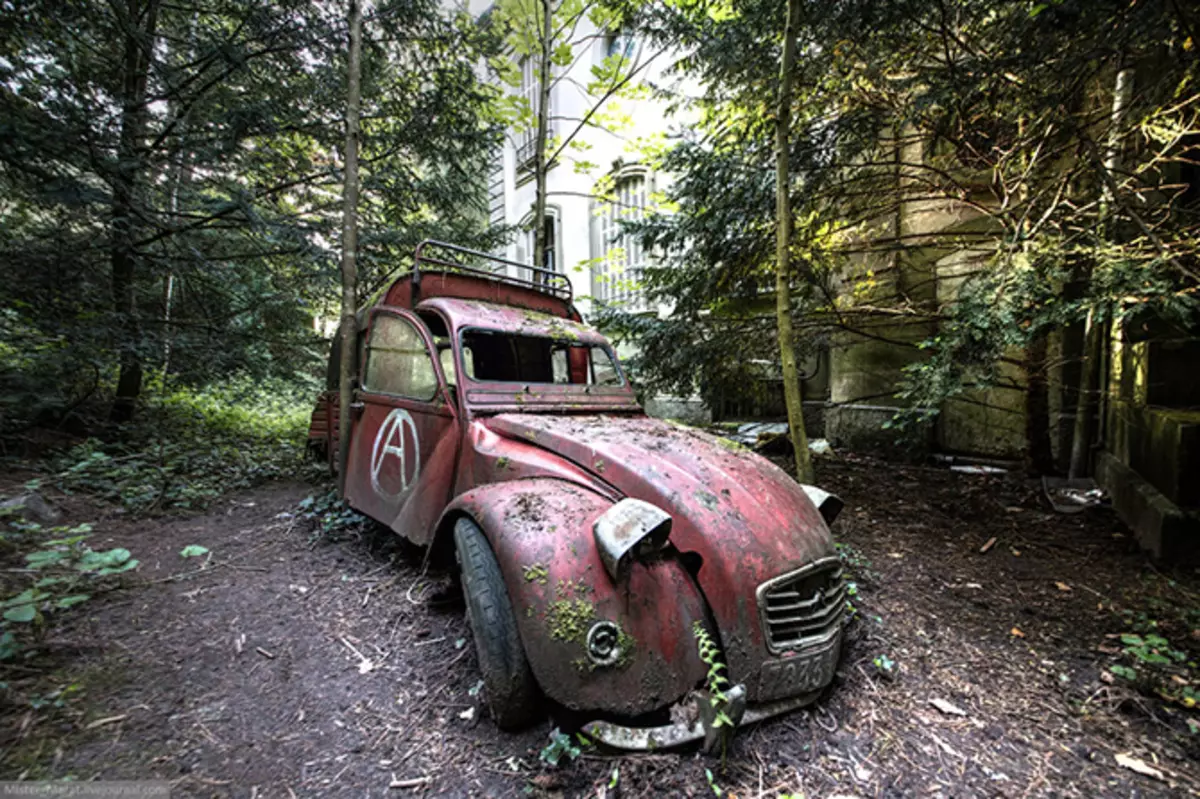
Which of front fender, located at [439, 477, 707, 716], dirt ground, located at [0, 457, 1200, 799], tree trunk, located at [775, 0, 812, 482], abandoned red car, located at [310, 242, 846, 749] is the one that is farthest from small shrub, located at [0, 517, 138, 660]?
tree trunk, located at [775, 0, 812, 482]

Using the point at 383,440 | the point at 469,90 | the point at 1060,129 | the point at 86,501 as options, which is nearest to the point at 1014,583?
the point at 1060,129

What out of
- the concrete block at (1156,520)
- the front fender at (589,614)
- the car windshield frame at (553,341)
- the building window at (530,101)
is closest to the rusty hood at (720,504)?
the front fender at (589,614)

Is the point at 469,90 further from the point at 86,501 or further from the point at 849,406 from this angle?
the point at 849,406

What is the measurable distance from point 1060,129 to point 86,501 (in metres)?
8.58

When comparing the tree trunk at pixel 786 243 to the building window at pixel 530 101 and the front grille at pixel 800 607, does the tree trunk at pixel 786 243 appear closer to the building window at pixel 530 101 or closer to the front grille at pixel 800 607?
the front grille at pixel 800 607

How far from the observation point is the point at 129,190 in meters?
4.67

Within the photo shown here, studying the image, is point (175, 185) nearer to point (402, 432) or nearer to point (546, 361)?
point (402, 432)

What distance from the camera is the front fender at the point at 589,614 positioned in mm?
1837

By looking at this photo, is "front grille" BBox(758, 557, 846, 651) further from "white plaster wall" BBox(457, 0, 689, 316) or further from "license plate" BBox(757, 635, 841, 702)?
"white plaster wall" BBox(457, 0, 689, 316)

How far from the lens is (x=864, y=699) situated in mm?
2205

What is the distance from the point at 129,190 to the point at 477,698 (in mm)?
5840

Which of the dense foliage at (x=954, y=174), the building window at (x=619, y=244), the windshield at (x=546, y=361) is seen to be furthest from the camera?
the building window at (x=619, y=244)

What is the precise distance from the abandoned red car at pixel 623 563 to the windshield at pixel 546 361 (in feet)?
2.26

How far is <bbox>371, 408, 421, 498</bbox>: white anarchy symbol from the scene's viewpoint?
3.46m
